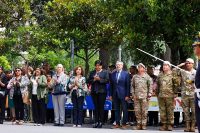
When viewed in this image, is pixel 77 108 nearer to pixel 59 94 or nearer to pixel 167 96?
pixel 59 94

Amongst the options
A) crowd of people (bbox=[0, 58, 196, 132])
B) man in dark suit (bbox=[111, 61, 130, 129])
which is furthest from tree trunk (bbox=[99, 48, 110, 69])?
man in dark suit (bbox=[111, 61, 130, 129])

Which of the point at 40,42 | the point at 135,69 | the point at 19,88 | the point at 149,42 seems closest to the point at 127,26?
the point at 149,42

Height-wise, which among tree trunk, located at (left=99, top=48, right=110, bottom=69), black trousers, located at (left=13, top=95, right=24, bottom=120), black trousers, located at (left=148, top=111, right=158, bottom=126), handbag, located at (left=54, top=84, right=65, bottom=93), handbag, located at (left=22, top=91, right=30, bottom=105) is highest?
tree trunk, located at (left=99, top=48, right=110, bottom=69)

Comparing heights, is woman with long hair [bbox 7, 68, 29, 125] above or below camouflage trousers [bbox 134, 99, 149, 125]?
above

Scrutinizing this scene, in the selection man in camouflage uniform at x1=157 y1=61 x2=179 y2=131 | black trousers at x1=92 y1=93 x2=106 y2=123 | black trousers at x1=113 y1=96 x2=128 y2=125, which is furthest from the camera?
black trousers at x1=92 y1=93 x2=106 y2=123

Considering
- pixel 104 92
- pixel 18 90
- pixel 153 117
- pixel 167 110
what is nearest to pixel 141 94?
pixel 167 110

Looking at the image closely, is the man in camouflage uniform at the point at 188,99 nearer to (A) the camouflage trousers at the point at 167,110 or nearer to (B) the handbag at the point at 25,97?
(A) the camouflage trousers at the point at 167,110

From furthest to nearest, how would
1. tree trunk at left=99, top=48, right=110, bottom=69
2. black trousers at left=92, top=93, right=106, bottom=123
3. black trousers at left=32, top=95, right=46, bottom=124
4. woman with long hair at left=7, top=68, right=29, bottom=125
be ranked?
tree trunk at left=99, top=48, right=110, bottom=69
woman with long hair at left=7, top=68, right=29, bottom=125
black trousers at left=32, top=95, right=46, bottom=124
black trousers at left=92, top=93, right=106, bottom=123

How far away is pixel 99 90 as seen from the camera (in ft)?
53.2

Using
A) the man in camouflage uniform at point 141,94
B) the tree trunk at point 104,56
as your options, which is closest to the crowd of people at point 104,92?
the man in camouflage uniform at point 141,94

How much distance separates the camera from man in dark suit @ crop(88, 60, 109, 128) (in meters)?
16.2

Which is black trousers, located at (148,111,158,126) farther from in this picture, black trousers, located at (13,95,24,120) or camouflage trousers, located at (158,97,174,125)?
black trousers, located at (13,95,24,120)

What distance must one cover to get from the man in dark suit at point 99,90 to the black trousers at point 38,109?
5.57 feet

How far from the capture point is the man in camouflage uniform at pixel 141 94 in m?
15.7
